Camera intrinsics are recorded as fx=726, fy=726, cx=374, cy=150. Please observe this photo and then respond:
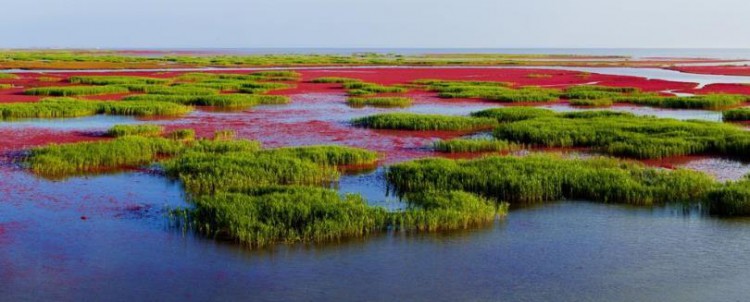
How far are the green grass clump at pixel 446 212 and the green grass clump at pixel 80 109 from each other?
21.6 metres

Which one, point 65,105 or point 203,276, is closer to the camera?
point 203,276

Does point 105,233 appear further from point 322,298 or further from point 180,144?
point 180,144

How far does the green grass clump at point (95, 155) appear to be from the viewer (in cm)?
1823

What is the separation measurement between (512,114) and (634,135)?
783cm

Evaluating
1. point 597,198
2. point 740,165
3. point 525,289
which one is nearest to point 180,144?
point 597,198

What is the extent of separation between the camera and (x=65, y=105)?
108 feet

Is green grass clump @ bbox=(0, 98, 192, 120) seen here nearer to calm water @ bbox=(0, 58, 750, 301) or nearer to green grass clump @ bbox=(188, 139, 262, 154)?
green grass clump @ bbox=(188, 139, 262, 154)

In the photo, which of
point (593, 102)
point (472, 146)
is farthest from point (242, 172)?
point (593, 102)

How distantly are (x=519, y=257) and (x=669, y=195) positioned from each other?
17.4 ft

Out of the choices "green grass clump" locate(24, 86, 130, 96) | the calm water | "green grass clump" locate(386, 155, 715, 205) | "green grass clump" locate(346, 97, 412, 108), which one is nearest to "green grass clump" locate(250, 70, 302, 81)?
"green grass clump" locate(24, 86, 130, 96)

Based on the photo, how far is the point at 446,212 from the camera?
13.0 m

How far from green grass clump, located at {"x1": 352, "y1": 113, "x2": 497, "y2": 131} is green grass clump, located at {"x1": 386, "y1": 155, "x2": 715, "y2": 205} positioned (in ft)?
33.1

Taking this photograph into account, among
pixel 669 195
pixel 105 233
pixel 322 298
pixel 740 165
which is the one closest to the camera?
pixel 322 298

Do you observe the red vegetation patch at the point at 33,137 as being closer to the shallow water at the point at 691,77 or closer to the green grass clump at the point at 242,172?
the green grass clump at the point at 242,172
